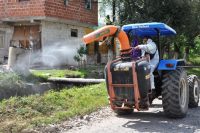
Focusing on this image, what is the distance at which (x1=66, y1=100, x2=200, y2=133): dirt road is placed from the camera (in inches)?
342

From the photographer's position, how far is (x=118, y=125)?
9.24 metres

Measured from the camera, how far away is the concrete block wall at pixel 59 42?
25.5 metres

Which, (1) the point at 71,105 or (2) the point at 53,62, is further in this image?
(2) the point at 53,62

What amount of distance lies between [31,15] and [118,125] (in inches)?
654

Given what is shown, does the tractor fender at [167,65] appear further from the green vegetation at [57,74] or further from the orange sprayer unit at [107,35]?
the green vegetation at [57,74]

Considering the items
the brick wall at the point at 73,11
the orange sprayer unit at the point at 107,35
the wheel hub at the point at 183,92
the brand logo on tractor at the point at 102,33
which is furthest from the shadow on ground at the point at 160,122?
the brick wall at the point at 73,11

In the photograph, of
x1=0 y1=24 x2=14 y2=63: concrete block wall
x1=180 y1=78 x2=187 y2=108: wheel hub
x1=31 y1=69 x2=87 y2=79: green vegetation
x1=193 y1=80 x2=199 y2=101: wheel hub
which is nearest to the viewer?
x1=180 y1=78 x2=187 y2=108: wheel hub

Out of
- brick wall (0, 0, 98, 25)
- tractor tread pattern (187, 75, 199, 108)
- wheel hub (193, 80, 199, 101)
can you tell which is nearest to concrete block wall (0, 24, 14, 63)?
brick wall (0, 0, 98, 25)

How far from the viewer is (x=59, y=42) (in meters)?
26.7

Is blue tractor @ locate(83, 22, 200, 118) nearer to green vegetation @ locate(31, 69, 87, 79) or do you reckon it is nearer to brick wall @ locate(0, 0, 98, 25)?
green vegetation @ locate(31, 69, 87, 79)

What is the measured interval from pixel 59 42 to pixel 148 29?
16.5 m

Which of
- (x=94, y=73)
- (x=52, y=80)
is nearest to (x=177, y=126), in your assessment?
(x=52, y=80)

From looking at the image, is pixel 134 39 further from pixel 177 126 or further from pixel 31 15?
pixel 31 15

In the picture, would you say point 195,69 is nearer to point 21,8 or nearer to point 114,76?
point 21,8
